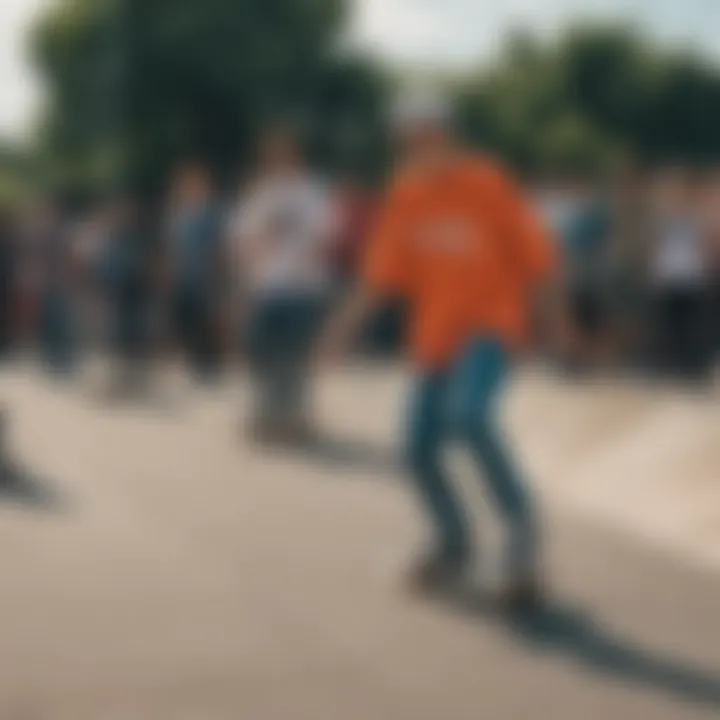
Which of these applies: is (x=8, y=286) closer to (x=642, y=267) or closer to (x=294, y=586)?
(x=294, y=586)

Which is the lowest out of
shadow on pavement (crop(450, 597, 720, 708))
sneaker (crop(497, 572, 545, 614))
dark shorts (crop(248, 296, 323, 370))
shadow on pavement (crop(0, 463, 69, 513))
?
shadow on pavement (crop(0, 463, 69, 513))

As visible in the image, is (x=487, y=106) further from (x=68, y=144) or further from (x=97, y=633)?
(x=97, y=633)

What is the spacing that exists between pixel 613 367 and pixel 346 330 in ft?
2.52

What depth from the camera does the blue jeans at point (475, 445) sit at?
4020 mm

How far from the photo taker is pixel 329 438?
411 cm

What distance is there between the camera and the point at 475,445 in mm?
4098

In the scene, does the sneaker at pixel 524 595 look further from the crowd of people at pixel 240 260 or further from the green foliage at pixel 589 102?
the green foliage at pixel 589 102

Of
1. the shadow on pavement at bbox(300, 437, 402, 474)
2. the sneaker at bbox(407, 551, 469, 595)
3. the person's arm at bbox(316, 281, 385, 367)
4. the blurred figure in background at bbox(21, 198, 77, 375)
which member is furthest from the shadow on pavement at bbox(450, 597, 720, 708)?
the blurred figure in background at bbox(21, 198, 77, 375)

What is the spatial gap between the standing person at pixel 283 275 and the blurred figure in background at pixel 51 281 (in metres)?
0.33

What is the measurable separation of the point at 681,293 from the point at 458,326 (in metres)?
0.87

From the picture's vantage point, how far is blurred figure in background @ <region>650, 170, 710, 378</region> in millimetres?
4340

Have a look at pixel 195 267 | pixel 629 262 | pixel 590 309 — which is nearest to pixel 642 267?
pixel 629 262

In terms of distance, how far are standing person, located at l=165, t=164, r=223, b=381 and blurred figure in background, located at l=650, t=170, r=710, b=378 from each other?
3.16 ft

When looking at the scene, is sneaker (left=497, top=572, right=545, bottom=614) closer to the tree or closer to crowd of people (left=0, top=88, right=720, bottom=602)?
crowd of people (left=0, top=88, right=720, bottom=602)
